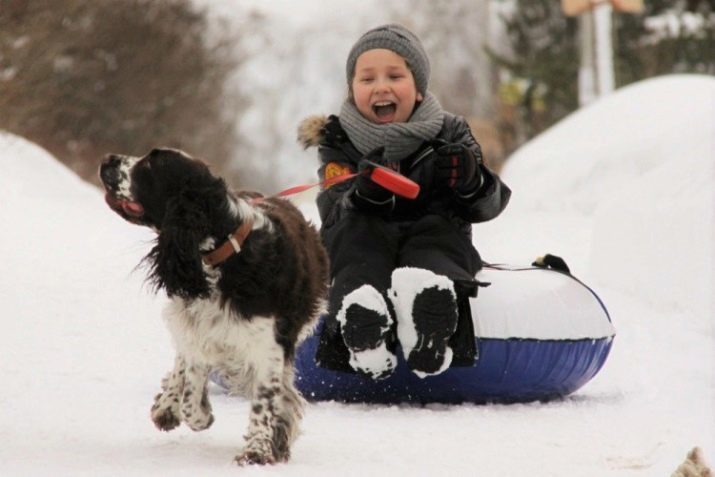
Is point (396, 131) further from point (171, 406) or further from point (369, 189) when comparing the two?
point (171, 406)

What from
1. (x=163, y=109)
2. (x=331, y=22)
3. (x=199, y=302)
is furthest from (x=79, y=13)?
(x=331, y=22)

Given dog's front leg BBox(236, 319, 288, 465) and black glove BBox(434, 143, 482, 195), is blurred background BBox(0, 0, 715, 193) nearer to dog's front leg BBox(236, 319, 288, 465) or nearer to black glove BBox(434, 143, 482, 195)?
black glove BBox(434, 143, 482, 195)

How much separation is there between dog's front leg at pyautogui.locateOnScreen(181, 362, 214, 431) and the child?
2.79ft

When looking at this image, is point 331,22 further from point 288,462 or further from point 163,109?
point 288,462

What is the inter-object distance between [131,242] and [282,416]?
6.01 metres

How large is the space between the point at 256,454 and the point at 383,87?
7.54 ft

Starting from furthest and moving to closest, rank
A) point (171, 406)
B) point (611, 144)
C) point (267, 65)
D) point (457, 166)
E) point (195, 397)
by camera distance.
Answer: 1. point (267, 65)
2. point (611, 144)
3. point (457, 166)
4. point (171, 406)
5. point (195, 397)

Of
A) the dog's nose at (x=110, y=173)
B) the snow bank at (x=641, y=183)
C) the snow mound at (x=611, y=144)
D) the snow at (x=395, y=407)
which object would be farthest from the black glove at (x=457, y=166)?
the snow mound at (x=611, y=144)

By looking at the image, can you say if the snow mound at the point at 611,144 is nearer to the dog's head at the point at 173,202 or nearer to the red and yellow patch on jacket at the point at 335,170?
the red and yellow patch on jacket at the point at 335,170

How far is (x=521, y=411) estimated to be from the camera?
643cm

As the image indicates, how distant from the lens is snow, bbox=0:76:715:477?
503 centimetres

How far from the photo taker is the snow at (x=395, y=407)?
503 centimetres

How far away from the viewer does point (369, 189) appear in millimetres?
6156

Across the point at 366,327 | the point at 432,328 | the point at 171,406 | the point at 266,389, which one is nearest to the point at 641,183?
the point at 432,328
